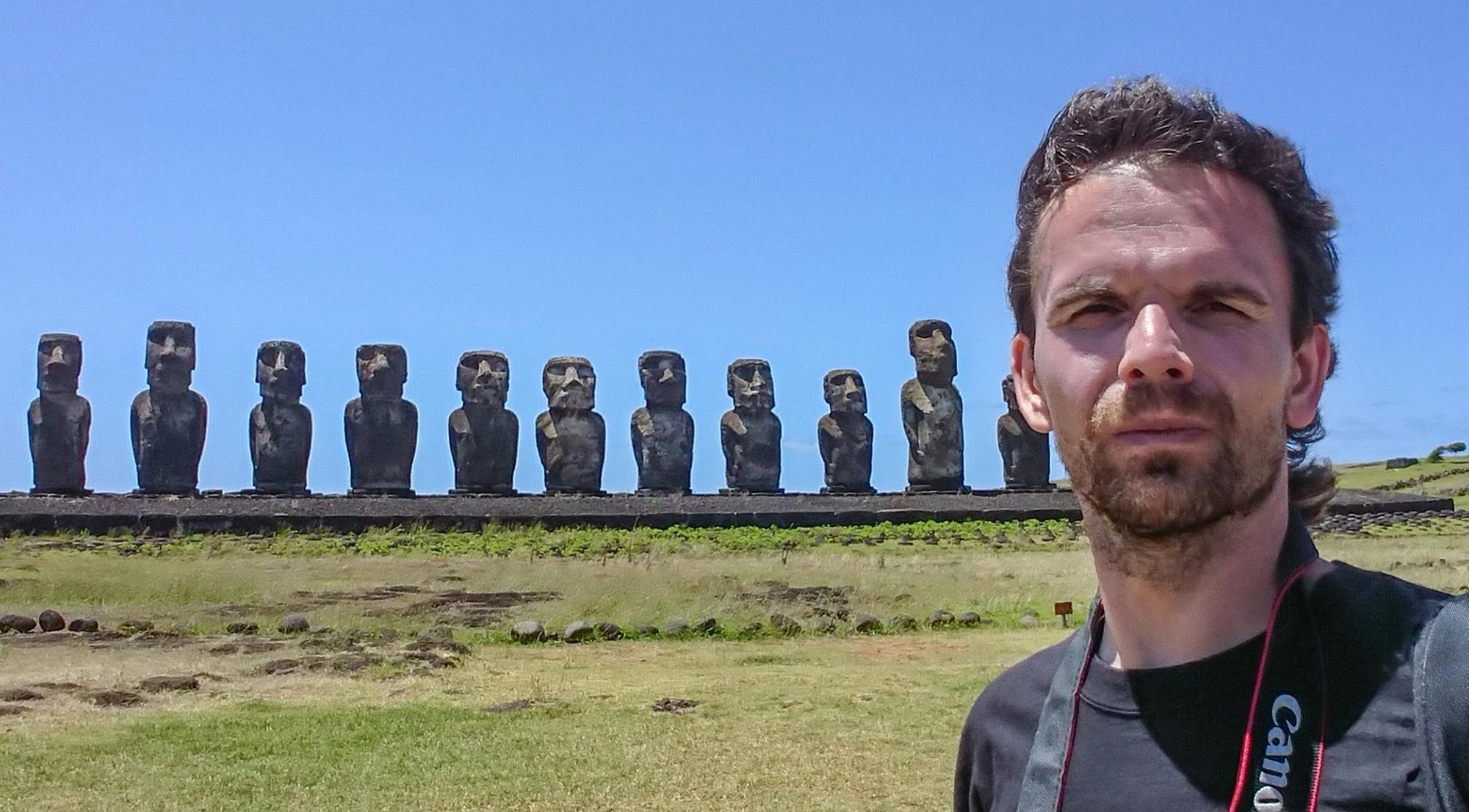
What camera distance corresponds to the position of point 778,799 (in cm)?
495

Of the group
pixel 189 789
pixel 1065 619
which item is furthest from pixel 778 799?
pixel 1065 619

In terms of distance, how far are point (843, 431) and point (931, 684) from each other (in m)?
22.6

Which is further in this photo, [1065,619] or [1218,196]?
[1065,619]

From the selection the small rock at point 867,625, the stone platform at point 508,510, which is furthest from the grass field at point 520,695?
the stone platform at point 508,510

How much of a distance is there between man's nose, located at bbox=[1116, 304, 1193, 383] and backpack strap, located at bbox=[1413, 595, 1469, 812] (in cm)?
36

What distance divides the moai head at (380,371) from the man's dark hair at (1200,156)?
27.2 metres

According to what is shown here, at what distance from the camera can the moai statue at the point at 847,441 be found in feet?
96.9

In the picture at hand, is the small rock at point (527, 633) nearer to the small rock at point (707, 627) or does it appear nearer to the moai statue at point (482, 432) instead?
the small rock at point (707, 627)

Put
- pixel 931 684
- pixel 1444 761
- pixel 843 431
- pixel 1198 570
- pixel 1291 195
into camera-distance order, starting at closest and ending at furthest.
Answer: pixel 1444 761, pixel 1198 570, pixel 1291 195, pixel 931 684, pixel 843 431

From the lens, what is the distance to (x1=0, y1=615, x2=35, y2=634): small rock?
9234mm

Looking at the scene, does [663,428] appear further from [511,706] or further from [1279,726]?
[1279,726]

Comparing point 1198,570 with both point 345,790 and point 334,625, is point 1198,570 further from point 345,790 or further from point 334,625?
point 334,625

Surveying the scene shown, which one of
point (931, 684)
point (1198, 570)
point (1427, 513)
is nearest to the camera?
point (1198, 570)

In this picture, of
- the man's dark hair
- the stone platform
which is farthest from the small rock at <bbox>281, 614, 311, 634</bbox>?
the stone platform
